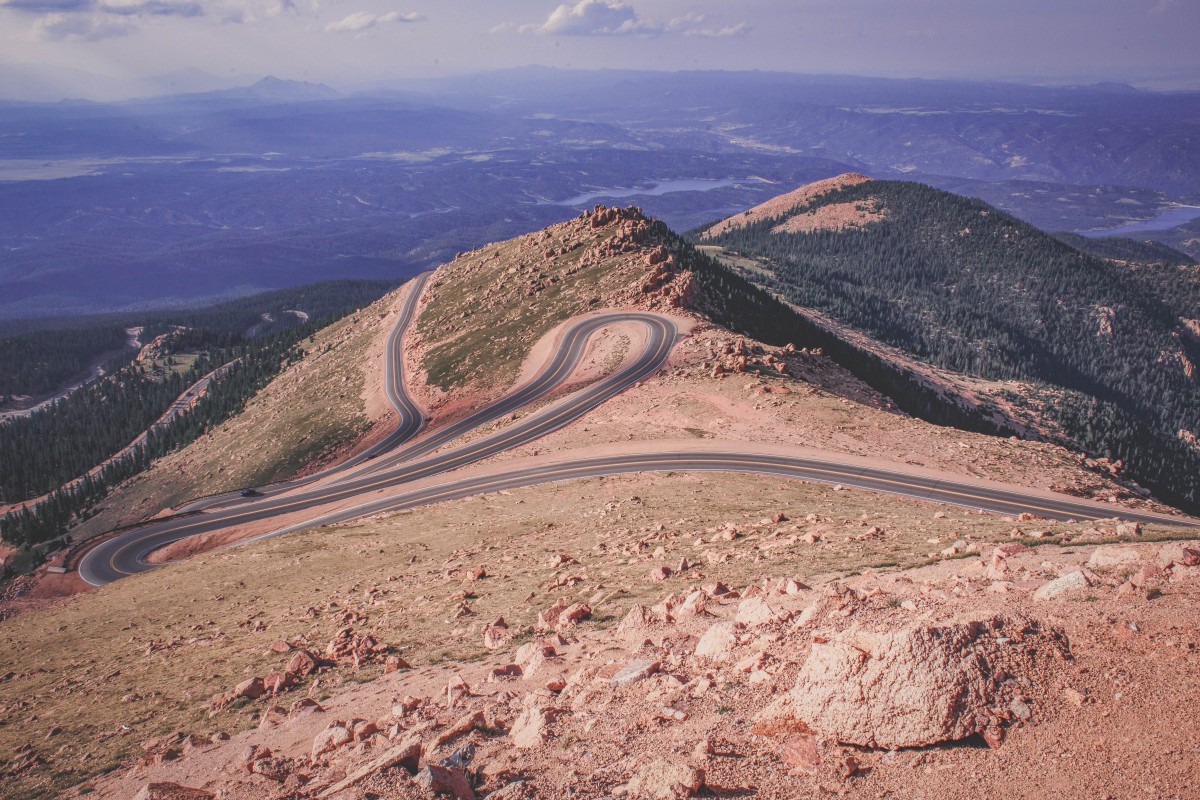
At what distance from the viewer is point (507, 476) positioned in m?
54.2

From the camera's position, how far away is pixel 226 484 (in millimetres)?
84125

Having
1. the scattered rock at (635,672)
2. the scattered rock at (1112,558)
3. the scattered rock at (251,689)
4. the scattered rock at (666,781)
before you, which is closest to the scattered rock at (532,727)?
the scattered rock at (635,672)

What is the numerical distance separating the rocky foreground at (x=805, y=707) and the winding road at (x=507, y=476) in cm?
2667

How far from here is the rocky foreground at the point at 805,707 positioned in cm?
1120

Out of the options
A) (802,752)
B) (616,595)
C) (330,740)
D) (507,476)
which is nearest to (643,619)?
(616,595)

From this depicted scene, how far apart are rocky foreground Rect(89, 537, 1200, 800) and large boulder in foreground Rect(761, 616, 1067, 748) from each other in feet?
0.11

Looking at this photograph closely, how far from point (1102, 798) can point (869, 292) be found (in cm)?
19545

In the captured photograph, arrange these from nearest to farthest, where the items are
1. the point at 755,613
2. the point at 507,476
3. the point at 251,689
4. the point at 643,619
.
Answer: the point at 755,613 < the point at 643,619 < the point at 251,689 < the point at 507,476

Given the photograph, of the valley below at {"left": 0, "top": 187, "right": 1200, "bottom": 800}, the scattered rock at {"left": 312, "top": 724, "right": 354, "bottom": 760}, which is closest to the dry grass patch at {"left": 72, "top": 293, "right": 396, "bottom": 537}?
the valley below at {"left": 0, "top": 187, "right": 1200, "bottom": 800}

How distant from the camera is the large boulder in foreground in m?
11.7

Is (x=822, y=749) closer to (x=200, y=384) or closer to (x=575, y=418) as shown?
(x=575, y=418)

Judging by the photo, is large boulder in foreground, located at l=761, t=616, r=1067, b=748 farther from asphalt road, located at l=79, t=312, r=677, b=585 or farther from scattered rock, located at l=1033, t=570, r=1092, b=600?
asphalt road, located at l=79, t=312, r=677, b=585

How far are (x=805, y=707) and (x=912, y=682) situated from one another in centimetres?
202

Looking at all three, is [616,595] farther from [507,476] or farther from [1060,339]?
[1060,339]
